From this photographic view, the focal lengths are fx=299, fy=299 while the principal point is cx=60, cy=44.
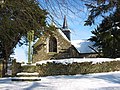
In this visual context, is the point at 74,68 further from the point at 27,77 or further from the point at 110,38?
the point at 110,38

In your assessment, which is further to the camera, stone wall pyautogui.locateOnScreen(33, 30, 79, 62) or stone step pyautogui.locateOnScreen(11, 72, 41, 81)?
stone wall pyautogui.locateOnScreen(33, 30, 79, 62)

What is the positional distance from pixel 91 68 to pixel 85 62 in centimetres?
70

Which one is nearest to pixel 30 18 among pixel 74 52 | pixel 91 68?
pixel 91 68

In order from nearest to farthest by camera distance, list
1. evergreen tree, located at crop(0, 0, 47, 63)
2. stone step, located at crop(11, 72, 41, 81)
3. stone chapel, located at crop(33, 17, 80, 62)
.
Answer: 1. evergreen tree, located at crop(0, 0, 47, 63)
2. stone step, located at crop(11, 72, 41, 81)
3. stone chapel, located at crop(33, 17, 80, 62)

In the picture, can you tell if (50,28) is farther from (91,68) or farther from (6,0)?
(91,68)

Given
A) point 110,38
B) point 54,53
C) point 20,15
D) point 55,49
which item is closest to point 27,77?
point 20,15

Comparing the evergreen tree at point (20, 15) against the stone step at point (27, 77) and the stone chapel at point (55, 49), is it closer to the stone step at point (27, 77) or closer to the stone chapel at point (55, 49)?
the stone step at point (27, 77)

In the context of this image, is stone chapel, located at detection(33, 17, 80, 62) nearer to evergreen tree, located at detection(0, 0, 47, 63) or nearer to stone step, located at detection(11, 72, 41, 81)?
stone step, located at detection(11, 72, 41, 81)

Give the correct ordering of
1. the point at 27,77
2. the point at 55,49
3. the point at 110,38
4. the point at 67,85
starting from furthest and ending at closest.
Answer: the point at 55,49 < the point at 110,38 < the point at 27,77 < the point at 67,85

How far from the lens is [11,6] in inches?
290

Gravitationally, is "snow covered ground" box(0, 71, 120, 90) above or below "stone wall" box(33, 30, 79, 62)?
below

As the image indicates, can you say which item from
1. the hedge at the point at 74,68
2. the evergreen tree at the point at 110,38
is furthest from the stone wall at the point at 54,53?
the hedge at the point at 74,68

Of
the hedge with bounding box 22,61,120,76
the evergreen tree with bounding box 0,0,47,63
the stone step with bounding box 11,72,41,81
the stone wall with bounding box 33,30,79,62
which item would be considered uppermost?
the stone wall with bounding box 33,30,79,62

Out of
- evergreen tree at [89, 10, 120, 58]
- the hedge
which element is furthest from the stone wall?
the hedge
